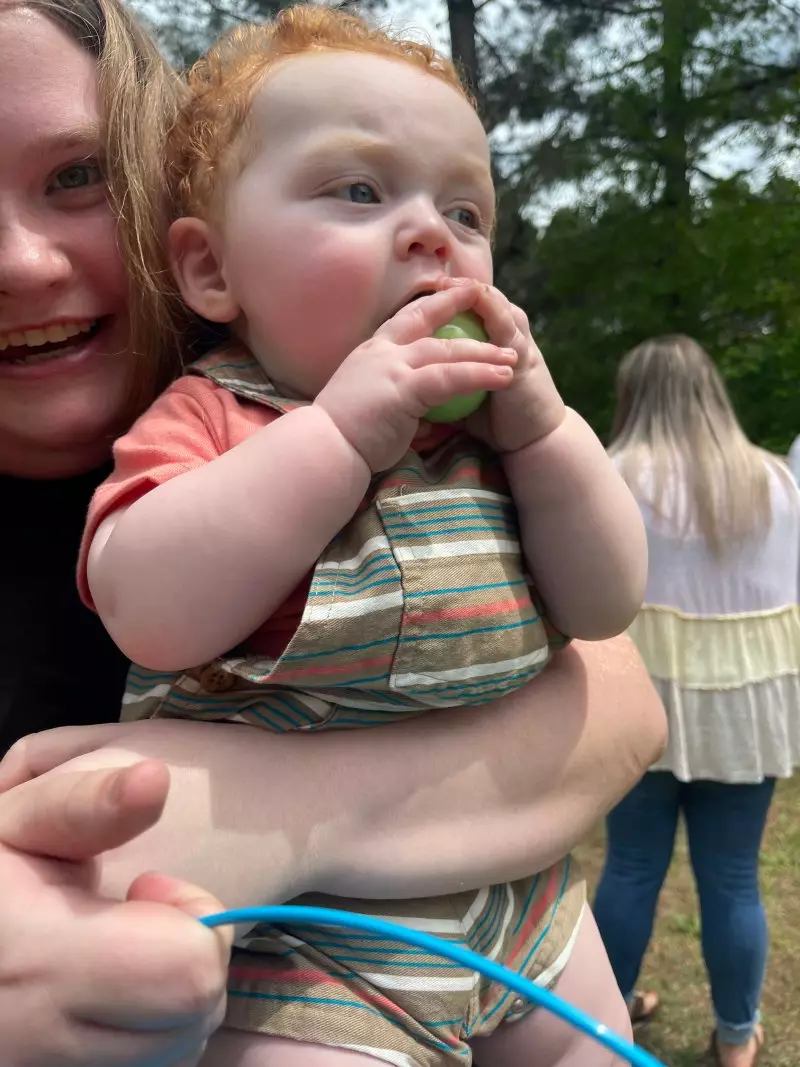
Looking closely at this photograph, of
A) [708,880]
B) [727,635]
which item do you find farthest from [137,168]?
[708,880]

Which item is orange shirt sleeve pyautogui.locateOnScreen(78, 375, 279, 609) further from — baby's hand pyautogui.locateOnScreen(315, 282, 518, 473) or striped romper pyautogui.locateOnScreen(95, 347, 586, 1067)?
baby's hand pyautogui.locateOnScreen(315, 282, 518, 473)

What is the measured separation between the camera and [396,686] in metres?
0.95

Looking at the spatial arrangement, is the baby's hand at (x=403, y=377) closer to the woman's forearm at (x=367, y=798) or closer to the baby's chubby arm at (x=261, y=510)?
the baby's chubby arm at (x=261, y=510)

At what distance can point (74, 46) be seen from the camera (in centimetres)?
117

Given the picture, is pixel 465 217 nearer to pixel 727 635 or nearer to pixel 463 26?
pixel 727 635

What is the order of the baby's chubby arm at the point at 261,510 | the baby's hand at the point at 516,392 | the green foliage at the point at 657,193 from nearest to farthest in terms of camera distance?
1. the baby's chubby arm at the point at 261,510
2. the baby's hand at the point at 516,392
3. the green foliage at the point at 657,193

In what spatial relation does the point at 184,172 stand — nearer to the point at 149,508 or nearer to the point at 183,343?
the point at 183,343

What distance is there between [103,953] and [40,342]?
2.60 ft

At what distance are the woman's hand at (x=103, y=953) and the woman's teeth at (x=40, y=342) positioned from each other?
0.67 metres

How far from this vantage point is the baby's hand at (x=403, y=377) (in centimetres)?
90

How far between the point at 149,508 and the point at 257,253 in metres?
0.34

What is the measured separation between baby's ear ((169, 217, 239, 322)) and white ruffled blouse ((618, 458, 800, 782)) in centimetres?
208

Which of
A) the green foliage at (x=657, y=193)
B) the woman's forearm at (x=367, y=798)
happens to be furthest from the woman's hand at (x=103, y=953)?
the green foliage at (x=657, y=193)

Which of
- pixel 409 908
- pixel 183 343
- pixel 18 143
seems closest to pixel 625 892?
pixel 409 908
